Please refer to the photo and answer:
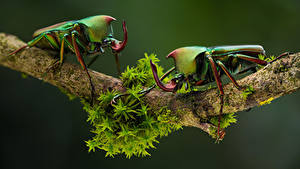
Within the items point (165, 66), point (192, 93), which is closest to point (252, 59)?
point (192, 93)

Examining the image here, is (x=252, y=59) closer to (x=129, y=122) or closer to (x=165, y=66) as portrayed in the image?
(x=129, y=122)

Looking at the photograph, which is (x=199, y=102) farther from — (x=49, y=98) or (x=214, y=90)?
Answer: (x=49, y=98)

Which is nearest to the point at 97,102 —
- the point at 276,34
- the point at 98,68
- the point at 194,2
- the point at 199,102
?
the point at 199,102

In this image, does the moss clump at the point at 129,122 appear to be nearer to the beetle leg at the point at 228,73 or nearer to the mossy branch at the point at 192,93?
the mossy branch at the point at 192,93

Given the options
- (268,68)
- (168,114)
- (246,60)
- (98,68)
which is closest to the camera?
(268,68)

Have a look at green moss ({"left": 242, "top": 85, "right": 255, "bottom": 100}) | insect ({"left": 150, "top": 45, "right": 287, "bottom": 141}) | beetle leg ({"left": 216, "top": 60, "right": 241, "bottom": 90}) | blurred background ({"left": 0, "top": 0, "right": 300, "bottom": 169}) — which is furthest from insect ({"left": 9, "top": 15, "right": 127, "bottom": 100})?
blurred background ({"left": 0, "top": 0, "right": 300, "bottom": 169})
